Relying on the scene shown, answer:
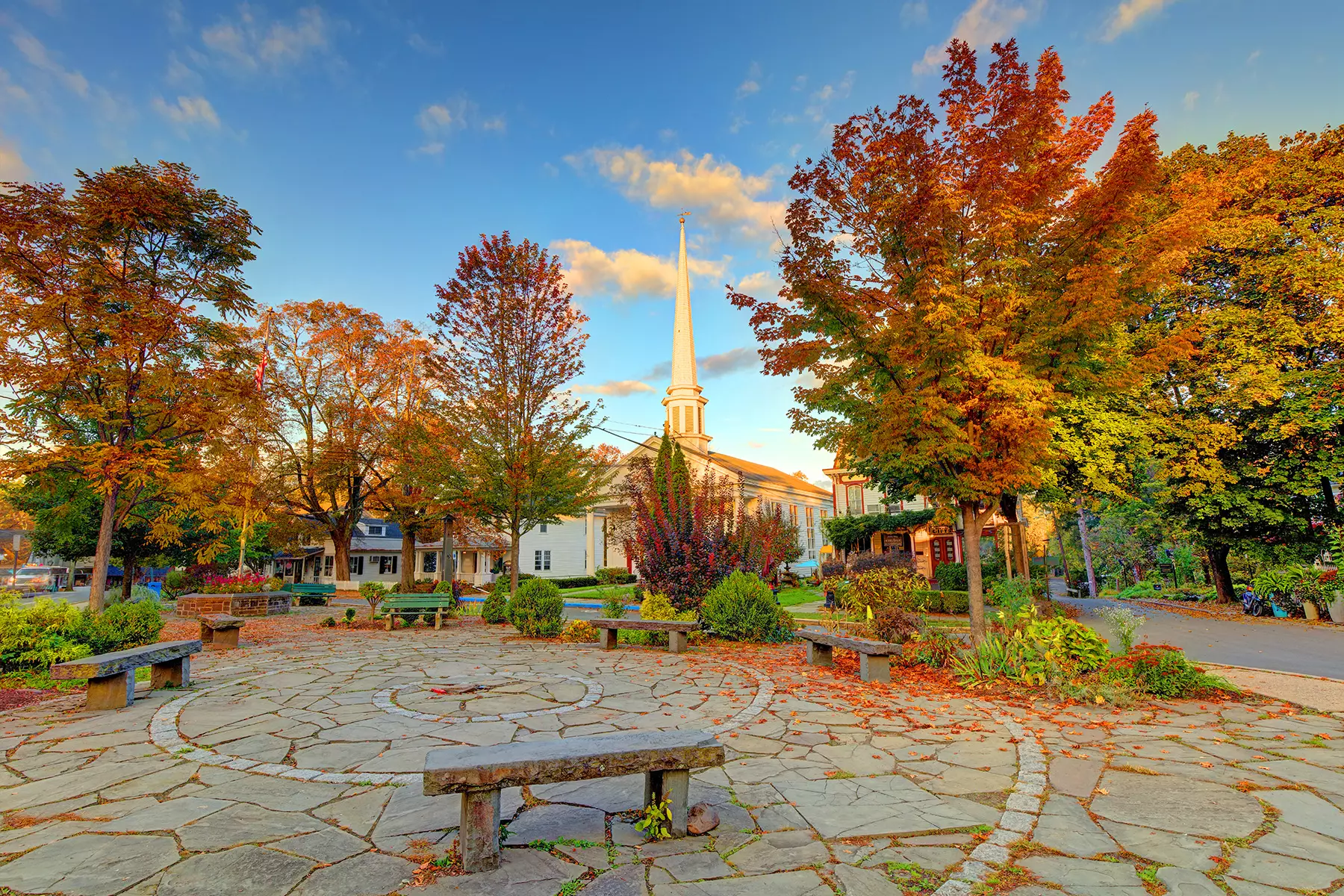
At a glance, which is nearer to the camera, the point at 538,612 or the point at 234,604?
the point at 538,612

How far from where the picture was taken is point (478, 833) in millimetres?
3156

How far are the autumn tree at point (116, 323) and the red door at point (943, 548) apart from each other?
28.5 m

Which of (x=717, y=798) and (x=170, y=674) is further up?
(x=170, y=674)

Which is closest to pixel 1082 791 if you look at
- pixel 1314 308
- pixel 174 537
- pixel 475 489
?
pixel 475 489

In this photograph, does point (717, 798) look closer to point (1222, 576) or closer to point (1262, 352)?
point (1262, 352)

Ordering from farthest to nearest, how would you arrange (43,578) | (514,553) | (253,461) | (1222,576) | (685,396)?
(43,578), (685,396), (253,461), (1222,576), (514,553)

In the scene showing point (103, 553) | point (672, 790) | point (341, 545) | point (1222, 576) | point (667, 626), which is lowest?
point (672, 790)

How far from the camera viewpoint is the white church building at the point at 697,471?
115 feet

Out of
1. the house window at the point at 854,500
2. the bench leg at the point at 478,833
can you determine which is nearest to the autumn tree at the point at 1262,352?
the house window at the point at 854,500

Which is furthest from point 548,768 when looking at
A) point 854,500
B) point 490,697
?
point 854,500

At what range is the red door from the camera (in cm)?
2966

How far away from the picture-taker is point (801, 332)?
916 centimetres

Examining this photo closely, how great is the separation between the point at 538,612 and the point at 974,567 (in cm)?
798

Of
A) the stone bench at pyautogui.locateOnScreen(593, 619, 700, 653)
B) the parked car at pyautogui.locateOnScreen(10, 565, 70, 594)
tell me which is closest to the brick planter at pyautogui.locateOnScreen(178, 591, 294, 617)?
the stone bench at pyautogui.locateOnScreen(593, 619, 700, 653)
